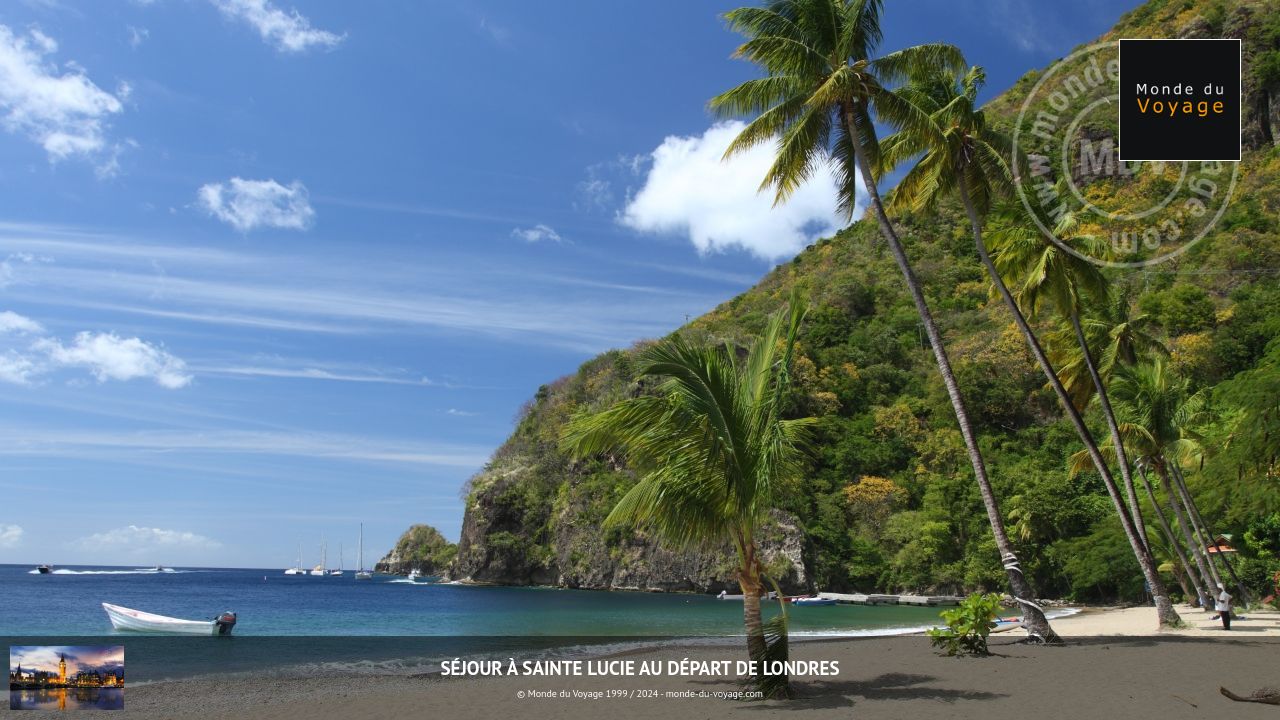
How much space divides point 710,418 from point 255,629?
35.6 metres

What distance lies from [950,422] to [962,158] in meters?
42.6

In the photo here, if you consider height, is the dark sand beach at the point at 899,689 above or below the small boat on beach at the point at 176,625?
above

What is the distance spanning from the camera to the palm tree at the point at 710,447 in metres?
10.6

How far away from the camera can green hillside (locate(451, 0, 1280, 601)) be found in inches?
1711

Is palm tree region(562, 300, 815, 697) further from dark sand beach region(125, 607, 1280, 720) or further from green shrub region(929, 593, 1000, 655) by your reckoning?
green shrub region(929, 593, 1000, 655)

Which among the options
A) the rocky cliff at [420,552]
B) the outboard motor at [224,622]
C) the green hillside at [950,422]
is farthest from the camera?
the rocky cliff at [420,552]

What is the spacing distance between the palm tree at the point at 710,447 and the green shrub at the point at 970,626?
6120 mm

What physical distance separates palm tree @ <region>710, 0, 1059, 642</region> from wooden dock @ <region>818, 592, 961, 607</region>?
31.1 m

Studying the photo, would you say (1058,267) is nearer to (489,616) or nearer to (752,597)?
(752,597)

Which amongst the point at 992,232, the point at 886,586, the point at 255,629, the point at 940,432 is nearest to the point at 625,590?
the point at 886,586

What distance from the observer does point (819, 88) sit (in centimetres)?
1566

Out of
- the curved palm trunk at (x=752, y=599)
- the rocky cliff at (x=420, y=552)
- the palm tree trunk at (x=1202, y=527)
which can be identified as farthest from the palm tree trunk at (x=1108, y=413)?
the rocky cliff at (x=420, y=552)

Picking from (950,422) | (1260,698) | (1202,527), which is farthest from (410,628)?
(950,422)

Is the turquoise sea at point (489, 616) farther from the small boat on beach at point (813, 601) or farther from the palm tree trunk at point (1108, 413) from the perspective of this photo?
the palm tree trunk at point (1108, 413)
